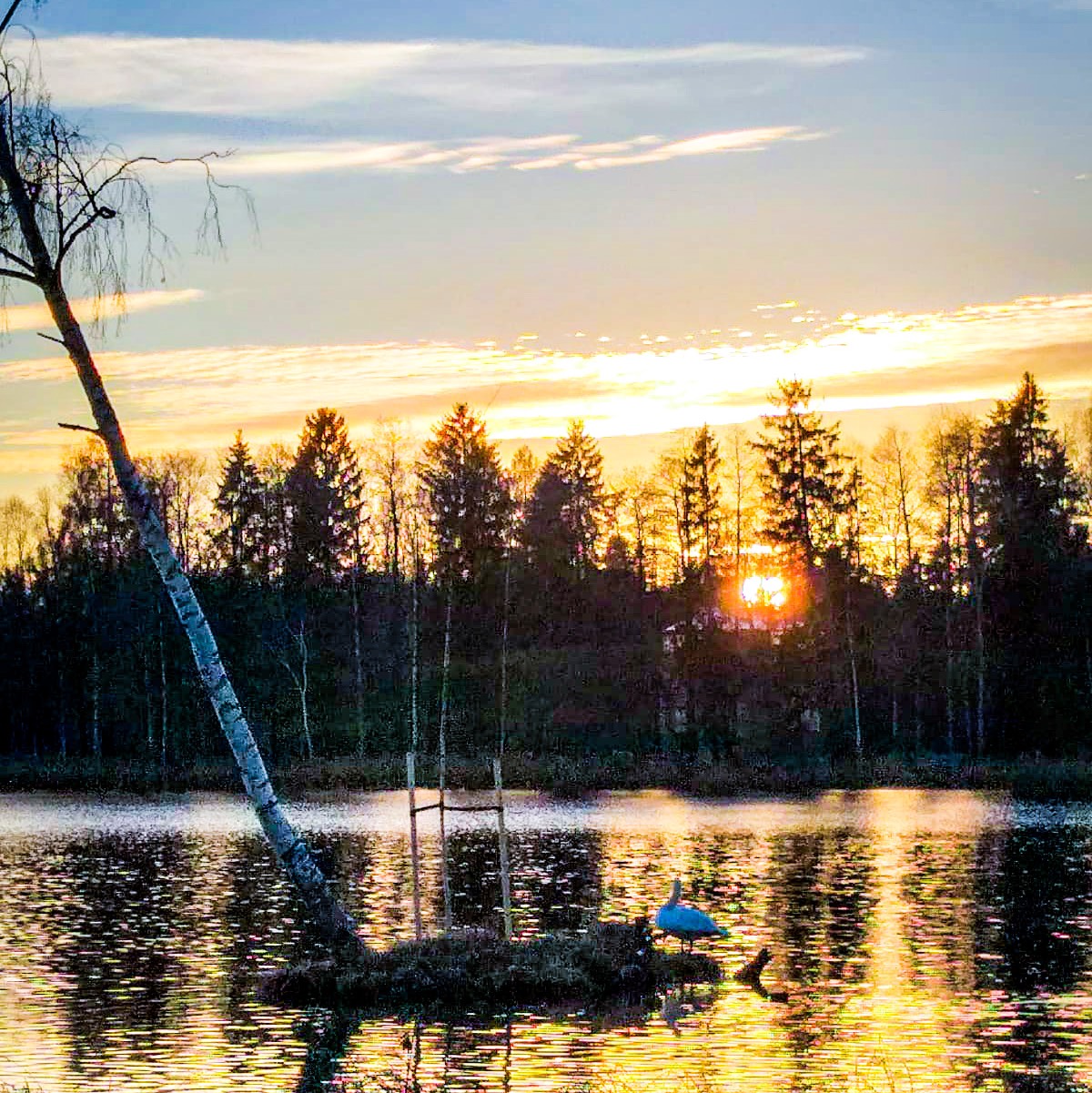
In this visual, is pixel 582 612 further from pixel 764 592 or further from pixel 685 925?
pixel 685 925

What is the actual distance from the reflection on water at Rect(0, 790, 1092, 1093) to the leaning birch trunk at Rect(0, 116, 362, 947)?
5.13ft

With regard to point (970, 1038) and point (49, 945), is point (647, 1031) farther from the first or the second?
point (49, 945)

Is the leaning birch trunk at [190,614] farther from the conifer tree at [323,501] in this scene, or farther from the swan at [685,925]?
the conifer tree at [323,501]

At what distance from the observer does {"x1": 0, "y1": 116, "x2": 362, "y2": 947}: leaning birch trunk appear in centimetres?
1966

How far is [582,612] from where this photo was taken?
80.7 metres

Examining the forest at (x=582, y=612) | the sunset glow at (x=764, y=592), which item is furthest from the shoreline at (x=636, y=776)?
the sunset glow at (x=764, y=592)

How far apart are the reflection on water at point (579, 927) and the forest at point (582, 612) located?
22210 millimetres

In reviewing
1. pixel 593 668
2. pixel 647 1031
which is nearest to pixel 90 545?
pixel 593 668

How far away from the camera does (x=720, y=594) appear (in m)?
76.6

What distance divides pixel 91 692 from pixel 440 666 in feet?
58.4

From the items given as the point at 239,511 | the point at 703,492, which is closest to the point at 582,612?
the point at 703,492

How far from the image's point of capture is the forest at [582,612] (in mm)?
70250

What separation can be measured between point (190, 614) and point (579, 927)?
9110mm

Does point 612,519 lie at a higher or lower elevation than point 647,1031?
higher
